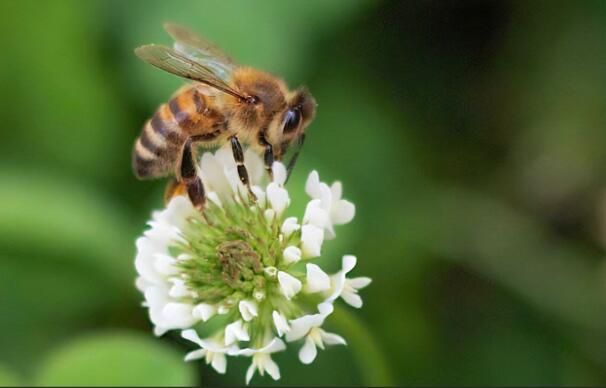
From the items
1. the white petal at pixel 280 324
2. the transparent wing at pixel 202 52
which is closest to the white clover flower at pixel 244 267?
the white petal at pixel 280 324

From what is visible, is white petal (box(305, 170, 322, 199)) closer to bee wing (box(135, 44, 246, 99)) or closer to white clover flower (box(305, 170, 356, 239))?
white clover flower (box(305, 170, 356, 239))

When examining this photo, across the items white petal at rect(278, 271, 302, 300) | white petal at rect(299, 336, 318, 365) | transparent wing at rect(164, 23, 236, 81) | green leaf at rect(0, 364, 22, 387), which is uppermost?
transparent wing at rect(164, 23, 236, 81)

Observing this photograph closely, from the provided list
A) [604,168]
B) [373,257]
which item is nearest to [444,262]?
[373,257]

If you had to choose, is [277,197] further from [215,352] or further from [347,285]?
[215,352]

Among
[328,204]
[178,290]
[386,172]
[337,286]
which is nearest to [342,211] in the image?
[328,204]

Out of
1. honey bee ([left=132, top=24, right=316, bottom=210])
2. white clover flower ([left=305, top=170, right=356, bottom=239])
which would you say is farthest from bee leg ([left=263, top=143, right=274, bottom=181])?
white clover flower ([left=305, top=170, right=356, bottom=239])

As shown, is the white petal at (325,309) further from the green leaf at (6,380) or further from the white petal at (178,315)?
the green leaf at (6,380)
